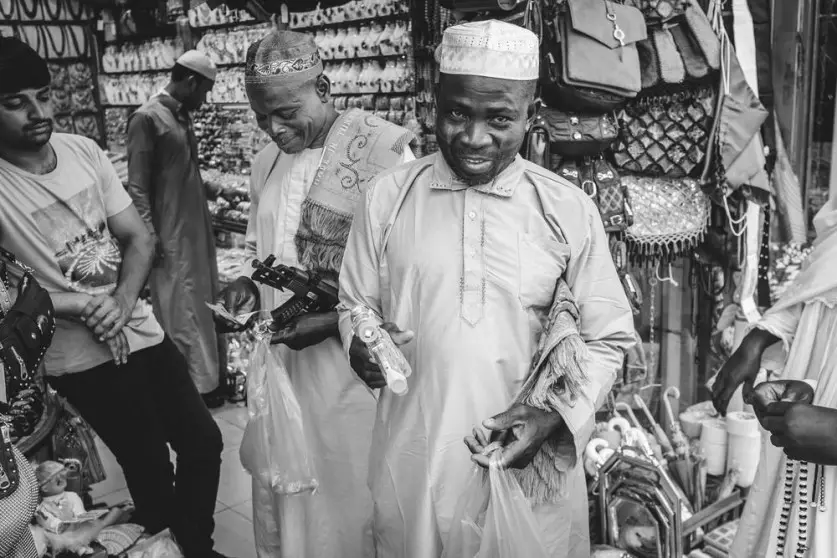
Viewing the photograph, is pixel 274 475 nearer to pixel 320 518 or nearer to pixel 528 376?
pixel 320 518

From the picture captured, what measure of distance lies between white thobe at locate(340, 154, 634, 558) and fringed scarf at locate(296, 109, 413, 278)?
0.49 m

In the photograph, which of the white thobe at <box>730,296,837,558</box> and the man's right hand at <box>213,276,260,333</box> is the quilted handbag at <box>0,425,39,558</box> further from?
the white thobe at <box>730,296,837,558</box>

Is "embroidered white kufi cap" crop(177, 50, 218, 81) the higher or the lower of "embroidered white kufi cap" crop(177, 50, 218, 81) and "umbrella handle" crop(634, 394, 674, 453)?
the higher

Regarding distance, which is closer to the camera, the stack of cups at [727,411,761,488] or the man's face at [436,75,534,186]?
the man's face at [436,75,534,186]

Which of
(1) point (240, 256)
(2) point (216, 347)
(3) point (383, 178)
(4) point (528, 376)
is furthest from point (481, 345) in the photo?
(1) point (240, 256)

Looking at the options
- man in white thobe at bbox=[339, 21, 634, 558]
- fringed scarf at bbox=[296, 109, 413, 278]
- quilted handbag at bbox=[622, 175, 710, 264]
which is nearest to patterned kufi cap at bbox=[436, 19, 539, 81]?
man in white thobe at bbox=[339, 21, 634, 558]

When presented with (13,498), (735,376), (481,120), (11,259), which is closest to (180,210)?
(11,259)

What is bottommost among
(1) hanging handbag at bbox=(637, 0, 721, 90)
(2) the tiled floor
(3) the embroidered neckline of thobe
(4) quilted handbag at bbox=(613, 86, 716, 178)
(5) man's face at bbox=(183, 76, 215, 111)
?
(2) the tiled floor

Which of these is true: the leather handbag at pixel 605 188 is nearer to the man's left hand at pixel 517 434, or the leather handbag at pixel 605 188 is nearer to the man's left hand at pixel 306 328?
the man's left hand at pixel 306 328

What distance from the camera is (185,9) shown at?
584 centimetres

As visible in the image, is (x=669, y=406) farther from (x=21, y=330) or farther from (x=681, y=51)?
(x=21, y=330)

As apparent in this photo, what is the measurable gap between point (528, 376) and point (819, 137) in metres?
2.22

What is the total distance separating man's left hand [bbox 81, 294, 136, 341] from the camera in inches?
93.8

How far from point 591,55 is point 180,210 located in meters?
2.42
